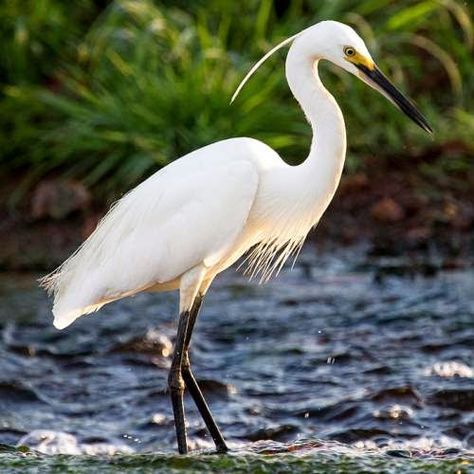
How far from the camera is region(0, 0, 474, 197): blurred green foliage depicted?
10.5m

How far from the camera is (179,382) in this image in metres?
5.59

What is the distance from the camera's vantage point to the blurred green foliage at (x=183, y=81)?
1047cm

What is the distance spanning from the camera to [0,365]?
7.35 m

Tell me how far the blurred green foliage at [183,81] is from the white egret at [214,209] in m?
4.59

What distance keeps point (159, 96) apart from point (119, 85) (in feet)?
2.00

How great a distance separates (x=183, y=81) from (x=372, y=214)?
1.86m

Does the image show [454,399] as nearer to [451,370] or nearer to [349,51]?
[451,370]

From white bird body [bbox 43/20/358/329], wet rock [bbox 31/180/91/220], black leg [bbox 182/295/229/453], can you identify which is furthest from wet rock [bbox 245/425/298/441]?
wet rock [bbox 31/180/91/220]

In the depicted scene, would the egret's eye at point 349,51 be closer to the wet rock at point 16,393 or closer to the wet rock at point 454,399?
the wet rock at point 454,399

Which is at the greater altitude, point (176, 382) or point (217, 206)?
point (217, 206)

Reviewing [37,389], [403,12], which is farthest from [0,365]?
[403,12]

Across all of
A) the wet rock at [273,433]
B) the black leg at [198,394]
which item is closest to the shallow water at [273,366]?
the wet rock at [273,433]

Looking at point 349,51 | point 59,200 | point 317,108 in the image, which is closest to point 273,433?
point 317,108

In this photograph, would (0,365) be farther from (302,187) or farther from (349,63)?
(349,63)
